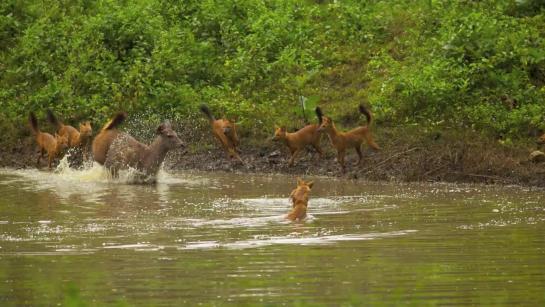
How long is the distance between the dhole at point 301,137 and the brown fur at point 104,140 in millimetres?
2562

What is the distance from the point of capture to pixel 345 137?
21.0 metres

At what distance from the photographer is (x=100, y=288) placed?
1095cm

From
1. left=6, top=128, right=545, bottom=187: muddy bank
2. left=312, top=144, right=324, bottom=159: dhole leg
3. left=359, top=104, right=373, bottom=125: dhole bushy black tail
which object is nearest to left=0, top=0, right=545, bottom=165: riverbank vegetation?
left=6, top=128, right=545, bottom=187: muddy bank

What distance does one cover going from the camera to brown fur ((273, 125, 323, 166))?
2145cm

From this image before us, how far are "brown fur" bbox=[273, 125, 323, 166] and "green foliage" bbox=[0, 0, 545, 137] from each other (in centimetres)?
115

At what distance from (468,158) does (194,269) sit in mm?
8654

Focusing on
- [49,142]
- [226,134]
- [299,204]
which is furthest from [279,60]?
[299,204]

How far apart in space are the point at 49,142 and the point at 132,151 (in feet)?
7.90

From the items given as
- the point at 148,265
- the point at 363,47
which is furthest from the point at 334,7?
the point at 148,265

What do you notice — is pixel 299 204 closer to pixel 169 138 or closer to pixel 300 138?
pixel 300 138

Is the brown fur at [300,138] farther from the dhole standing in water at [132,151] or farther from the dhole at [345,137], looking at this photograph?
the dhole standing in water at [132,151]

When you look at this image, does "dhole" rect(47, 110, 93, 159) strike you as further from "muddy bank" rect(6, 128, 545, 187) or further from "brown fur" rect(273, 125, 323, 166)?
Answer: "brown fur" rect(273, 125, 323, 166)

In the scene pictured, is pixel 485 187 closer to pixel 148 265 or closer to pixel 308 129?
pixel 308 129

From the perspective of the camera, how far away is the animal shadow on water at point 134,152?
2144cm
